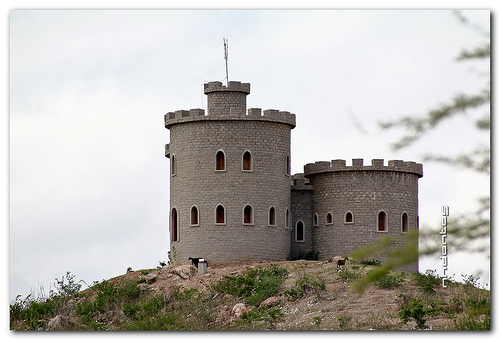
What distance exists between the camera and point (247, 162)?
3503cm

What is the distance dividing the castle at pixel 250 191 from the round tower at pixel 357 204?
0.04 meters

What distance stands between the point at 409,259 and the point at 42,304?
2486 cm

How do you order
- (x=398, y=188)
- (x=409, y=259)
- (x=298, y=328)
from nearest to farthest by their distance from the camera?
(x=409, y=259) → (x=298, y=328) → (x=398, y=188)

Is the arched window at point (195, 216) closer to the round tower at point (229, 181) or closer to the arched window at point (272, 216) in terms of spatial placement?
the round tower at point (229, 181)

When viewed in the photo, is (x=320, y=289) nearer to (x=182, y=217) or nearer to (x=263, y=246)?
(x=263, y=246)

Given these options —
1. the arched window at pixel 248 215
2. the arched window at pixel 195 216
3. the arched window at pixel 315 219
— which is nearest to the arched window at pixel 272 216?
the arched window at pixel 248 215

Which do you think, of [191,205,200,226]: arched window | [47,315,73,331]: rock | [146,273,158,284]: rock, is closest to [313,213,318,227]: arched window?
[191,205,200,226]: arched window

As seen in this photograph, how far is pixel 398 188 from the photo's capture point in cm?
3766

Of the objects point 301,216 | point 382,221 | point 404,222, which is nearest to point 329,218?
point 301,216

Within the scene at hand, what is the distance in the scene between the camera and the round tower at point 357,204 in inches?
1459

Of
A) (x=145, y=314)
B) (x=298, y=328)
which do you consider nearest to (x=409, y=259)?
(x=298, y=328)

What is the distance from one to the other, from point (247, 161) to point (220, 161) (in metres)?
0.98

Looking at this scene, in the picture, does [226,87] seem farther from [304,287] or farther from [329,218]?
[304,287]

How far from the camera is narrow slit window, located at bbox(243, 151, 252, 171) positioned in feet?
115
